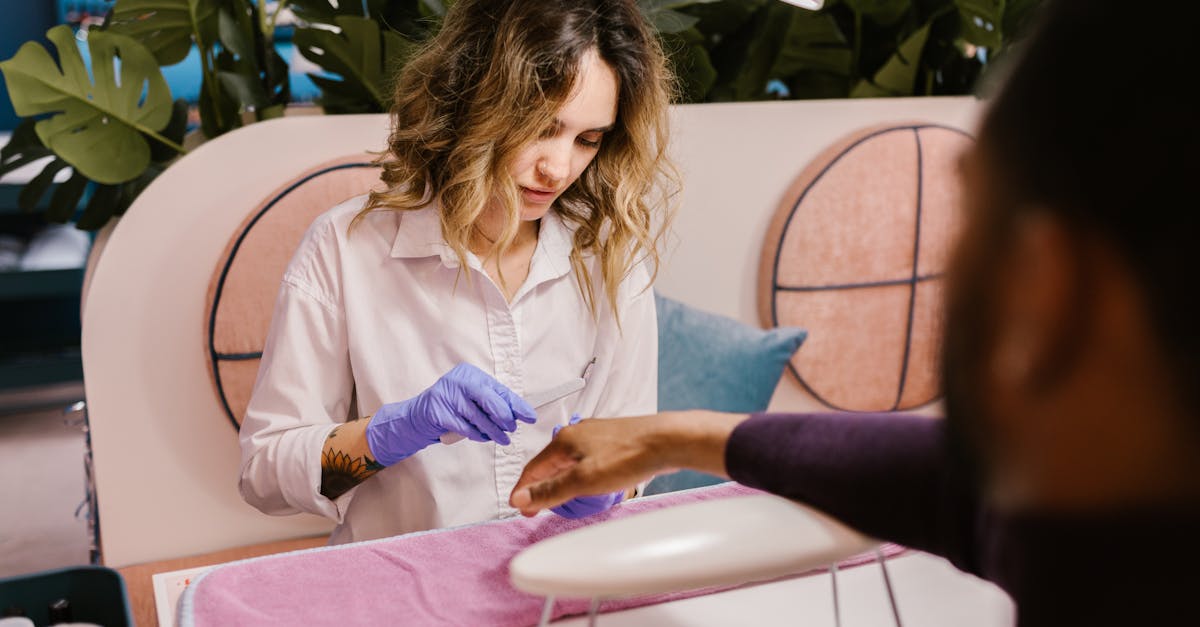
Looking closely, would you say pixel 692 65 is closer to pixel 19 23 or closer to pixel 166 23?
pixel 166 23

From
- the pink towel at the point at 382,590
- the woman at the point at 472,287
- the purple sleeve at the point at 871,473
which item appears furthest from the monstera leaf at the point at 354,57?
the purple sleeve at the point at 871,473

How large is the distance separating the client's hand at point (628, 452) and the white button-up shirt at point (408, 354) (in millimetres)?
522

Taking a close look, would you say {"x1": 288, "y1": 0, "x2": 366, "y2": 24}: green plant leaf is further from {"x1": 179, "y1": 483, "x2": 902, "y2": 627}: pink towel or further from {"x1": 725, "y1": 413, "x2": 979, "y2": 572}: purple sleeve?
{"x1": 725, "y1": 413, "x2": 979, "y2": 572}: purple sleeve

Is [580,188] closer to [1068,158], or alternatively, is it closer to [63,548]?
[1068,158]

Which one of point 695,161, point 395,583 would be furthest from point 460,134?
point 695,161

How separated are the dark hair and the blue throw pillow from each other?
162 centimetres

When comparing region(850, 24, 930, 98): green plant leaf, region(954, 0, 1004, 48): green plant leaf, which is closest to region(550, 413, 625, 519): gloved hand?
region(850, 24, 930, 98): green plant leaf

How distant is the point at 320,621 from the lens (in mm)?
890

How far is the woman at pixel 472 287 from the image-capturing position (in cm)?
130

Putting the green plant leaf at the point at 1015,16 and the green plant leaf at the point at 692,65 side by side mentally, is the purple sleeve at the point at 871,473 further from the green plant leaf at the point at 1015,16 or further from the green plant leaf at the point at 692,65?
the green plant leaf at the point at 1015,16

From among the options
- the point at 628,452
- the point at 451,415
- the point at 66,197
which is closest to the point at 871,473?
the point at 628,452

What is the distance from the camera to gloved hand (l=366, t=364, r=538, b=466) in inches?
48.4

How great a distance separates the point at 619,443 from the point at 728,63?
1.53m

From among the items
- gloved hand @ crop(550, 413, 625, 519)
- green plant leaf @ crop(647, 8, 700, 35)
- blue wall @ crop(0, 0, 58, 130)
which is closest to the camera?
gloved hand @ crop(550, 413, 625, 519)
